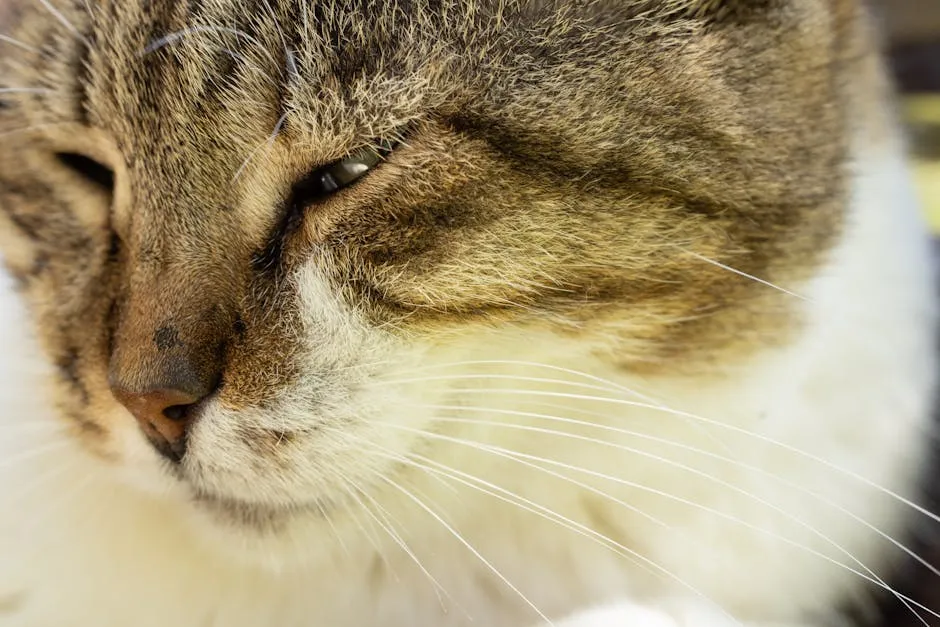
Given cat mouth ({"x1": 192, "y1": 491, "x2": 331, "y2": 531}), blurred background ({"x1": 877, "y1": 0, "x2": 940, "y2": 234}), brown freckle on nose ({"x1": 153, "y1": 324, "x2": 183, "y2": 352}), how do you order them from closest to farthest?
1. brown freckle on nose ({"x1": 153, "y1": 324, "x2": 183, "y2": 352})
2. cat mouth ({"x1": 192, "y1": 491, "x2": 331, "y2": 531})
3. blurred background ({"x1": 877, "y1": 0, "x2": 940, "y2": 234})

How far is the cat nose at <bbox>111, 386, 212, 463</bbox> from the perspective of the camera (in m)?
0.73

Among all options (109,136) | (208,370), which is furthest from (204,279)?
(109,136)

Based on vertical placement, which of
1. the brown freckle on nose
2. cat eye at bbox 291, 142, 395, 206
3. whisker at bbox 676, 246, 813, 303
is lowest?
whisker at bbox 676, 246, 813, 303

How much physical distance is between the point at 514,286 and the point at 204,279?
0.28m

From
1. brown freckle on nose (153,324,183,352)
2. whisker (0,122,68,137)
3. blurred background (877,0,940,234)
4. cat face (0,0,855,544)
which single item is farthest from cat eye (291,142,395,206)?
blurred background (877,0,940,234)

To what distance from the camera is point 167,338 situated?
0.73 metres

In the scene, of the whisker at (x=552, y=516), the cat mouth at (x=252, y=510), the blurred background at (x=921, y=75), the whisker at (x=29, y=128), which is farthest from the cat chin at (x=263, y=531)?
the blurred background at (x=921, y=75)

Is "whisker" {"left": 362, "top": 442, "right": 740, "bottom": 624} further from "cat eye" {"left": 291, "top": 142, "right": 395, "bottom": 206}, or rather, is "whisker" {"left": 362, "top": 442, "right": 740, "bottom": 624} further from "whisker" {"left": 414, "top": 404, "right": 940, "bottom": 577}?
"cat eye" {"left": 291, "top": 142, "right": 395, "bottom": 206}

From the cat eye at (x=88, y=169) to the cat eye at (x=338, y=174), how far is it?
0.24 m

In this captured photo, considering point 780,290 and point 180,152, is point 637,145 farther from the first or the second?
point 180,152

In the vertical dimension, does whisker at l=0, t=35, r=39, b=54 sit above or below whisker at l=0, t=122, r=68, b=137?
above

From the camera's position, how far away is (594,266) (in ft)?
2.52

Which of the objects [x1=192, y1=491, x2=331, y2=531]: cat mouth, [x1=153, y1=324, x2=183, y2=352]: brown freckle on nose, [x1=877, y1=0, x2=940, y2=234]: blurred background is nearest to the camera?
[x1=153, y1=324, x2=183, y2=352]: brown freckle on nose

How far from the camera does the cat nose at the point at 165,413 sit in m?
0.73
